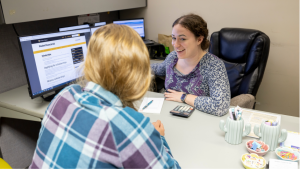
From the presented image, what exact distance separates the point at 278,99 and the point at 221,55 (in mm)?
870

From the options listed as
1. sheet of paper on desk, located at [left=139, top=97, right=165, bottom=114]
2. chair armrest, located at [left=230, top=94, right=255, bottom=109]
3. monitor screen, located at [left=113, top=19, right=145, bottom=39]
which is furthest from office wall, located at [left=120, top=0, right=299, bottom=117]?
sheet of paper on desk, located at [left=139, top=97, right=165, bottom=114]

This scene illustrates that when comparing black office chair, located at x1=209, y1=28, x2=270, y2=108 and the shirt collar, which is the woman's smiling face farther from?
the shirt collar

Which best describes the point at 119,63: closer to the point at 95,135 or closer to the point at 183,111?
the point at 95,135

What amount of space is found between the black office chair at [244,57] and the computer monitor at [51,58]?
1.05 metres

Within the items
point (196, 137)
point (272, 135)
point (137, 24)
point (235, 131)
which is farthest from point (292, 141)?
point (137, 24)

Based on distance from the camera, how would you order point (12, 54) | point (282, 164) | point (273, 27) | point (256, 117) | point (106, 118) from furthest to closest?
1. point (273, 27)
2. point (12, 54)
3. point (256, 117)
4. point (282, 164)
5. point (106, 118)

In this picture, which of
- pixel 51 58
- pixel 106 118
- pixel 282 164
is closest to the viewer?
pixel 106 118

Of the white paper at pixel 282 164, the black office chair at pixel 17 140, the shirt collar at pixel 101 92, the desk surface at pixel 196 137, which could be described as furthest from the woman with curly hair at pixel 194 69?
the black office chair at pixel 17 140

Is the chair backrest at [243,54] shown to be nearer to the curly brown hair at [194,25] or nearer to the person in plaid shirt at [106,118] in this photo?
the curly brown hair at [194,25]

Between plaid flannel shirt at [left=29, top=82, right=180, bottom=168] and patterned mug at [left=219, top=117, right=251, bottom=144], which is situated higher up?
plaid flannel shirt at [left=29, top=82, right=180, bottom=168]

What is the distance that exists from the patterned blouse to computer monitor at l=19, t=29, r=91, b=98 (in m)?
0.63

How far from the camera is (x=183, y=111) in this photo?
4.27ft

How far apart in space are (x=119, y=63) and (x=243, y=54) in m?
1.33

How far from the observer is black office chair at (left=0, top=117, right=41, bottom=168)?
5.85ft
